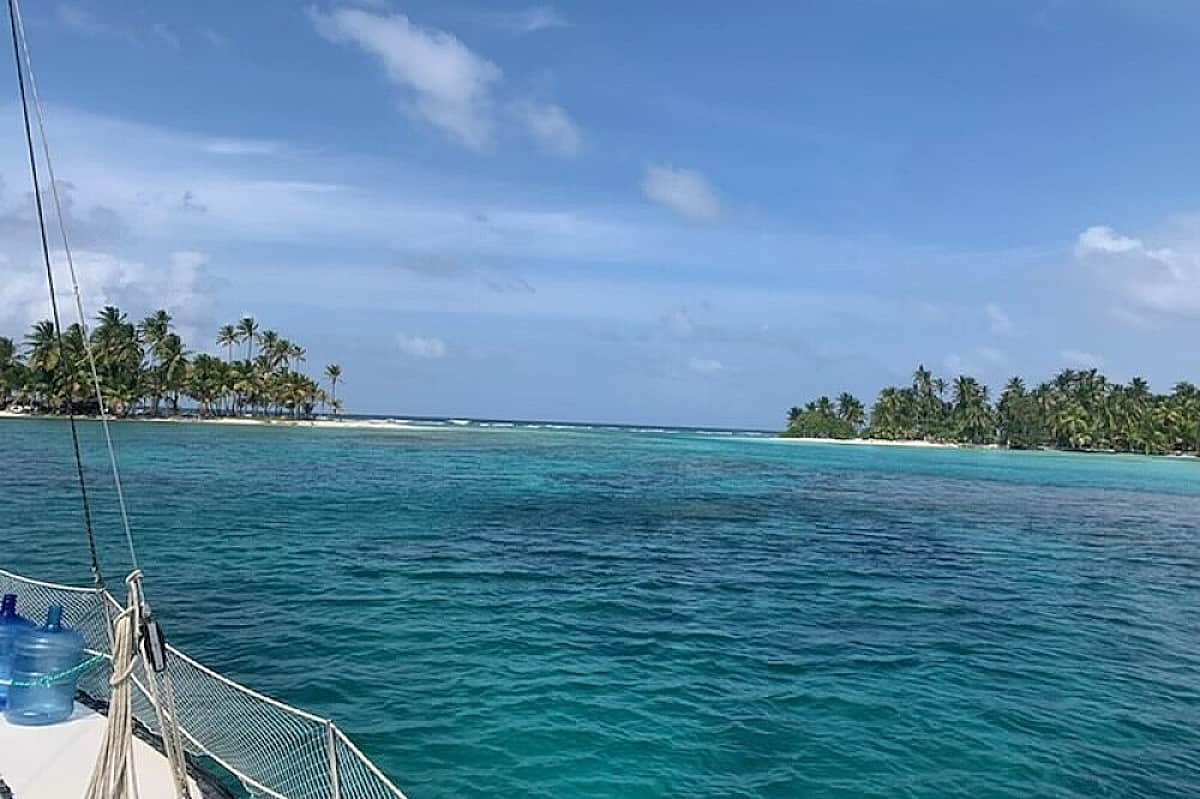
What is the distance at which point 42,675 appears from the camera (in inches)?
328

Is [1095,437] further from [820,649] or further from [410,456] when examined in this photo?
[820,649]

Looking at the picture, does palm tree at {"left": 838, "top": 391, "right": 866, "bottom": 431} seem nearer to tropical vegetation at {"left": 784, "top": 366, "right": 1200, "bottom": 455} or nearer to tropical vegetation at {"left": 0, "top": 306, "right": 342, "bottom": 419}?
tropical vegetation at {"left": 784, "top": 366, "right": 1200, "bottom": 455}

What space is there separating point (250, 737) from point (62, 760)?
2020 millimetres

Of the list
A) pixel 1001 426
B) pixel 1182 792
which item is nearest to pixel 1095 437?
pixel 1001 426

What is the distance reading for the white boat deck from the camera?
22.6ft

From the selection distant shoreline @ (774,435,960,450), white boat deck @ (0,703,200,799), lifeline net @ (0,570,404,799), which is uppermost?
distant shoreline @ (774,435,960,450)

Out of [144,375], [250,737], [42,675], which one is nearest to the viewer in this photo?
[42,675]

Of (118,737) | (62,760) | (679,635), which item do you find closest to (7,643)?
(62,760)

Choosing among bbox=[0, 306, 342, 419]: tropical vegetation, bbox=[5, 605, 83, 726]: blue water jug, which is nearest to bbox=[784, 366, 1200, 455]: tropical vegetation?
bbox=[0, 306, 342, 419]: tropical vegetation

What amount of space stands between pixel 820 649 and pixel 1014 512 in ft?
117

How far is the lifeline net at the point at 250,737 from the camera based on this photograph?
27.6ft

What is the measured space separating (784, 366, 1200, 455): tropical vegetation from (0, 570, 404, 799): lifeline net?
A: 176941mm

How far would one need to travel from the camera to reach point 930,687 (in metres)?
14.6

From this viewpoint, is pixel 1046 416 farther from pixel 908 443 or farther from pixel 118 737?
pixel 118 737
